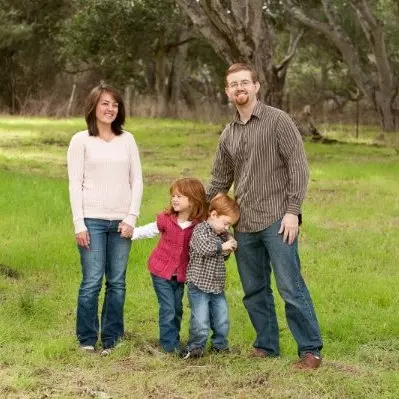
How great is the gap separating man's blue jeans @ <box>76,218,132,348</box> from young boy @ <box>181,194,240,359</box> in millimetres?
515

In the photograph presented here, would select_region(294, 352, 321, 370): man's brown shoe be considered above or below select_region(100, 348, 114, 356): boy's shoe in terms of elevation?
above

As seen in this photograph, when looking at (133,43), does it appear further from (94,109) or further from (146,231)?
(146,231)

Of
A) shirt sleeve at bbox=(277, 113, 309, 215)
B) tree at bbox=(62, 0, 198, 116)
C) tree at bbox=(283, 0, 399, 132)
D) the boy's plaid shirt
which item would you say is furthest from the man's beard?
tree at bbox=(62, 0, 198, 116)

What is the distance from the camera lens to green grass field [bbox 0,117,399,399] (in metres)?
5.16

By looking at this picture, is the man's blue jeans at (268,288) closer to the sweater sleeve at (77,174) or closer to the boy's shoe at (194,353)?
the boy's shoe at (194,353)

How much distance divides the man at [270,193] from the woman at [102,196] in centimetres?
75

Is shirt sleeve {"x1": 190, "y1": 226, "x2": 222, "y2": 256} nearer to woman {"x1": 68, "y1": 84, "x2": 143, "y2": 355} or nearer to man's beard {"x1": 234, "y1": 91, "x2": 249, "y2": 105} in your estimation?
woman {"x1": 68, "y1": 84, "x2": 143, "y2": 355}

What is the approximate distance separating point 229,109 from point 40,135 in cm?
1161

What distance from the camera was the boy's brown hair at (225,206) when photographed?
554 cm

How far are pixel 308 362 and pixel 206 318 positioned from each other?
769mm

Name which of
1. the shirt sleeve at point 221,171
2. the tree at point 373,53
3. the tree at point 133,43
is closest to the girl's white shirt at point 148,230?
the shirt sleeve at point 221,171

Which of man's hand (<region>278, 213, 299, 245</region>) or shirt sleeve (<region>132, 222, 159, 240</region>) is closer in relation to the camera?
man's hand (<region>278, 213, 299, 245</region>)

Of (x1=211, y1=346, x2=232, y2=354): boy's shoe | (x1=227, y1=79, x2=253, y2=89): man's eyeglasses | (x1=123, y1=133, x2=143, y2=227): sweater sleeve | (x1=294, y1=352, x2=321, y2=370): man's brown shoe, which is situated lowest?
(x1=211, y1=346, x2=232, y2=354): boy's shoe

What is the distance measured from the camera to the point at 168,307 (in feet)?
19.4
